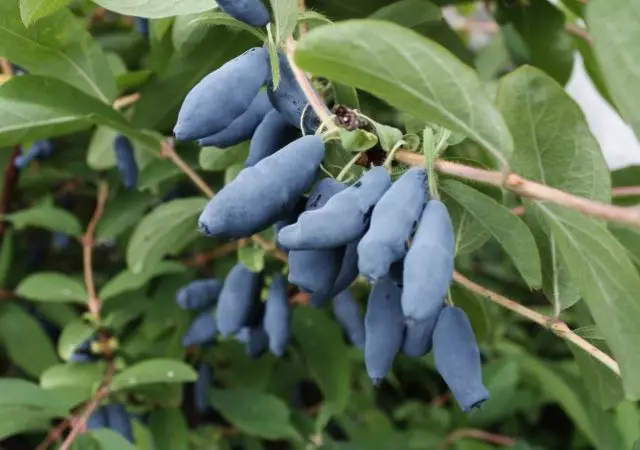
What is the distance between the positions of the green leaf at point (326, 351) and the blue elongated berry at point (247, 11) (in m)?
0.62

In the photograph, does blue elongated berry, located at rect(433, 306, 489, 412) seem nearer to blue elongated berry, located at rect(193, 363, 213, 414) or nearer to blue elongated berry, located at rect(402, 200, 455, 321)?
blue elongated berry, located at rect(402, 200, 455, 321)

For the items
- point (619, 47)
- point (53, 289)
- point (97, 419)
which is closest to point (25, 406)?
point (97, 419)

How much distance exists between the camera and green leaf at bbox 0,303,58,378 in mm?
1077

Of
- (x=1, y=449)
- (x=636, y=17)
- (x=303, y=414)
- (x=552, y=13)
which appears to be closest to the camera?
(x=636, y=17)

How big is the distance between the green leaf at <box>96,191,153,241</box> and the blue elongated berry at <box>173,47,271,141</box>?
0.63 metres

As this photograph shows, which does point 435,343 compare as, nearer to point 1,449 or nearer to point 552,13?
Answer: point 552,13

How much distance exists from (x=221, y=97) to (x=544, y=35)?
23.2 inches

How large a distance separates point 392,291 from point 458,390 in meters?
0.07

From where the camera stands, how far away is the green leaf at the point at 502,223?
1.65ft

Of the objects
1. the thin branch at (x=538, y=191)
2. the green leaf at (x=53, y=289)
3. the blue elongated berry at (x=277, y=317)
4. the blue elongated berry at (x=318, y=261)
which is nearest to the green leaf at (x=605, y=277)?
the thin branch at (x=538, y=191)

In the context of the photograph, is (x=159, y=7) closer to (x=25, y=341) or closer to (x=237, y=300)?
(x=237, y=300)

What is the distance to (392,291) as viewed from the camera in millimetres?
481

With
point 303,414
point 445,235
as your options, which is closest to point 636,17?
point 445,235

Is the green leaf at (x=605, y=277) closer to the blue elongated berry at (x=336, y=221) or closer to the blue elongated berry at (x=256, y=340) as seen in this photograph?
the blue elongated berry at (x=336, y=221)
